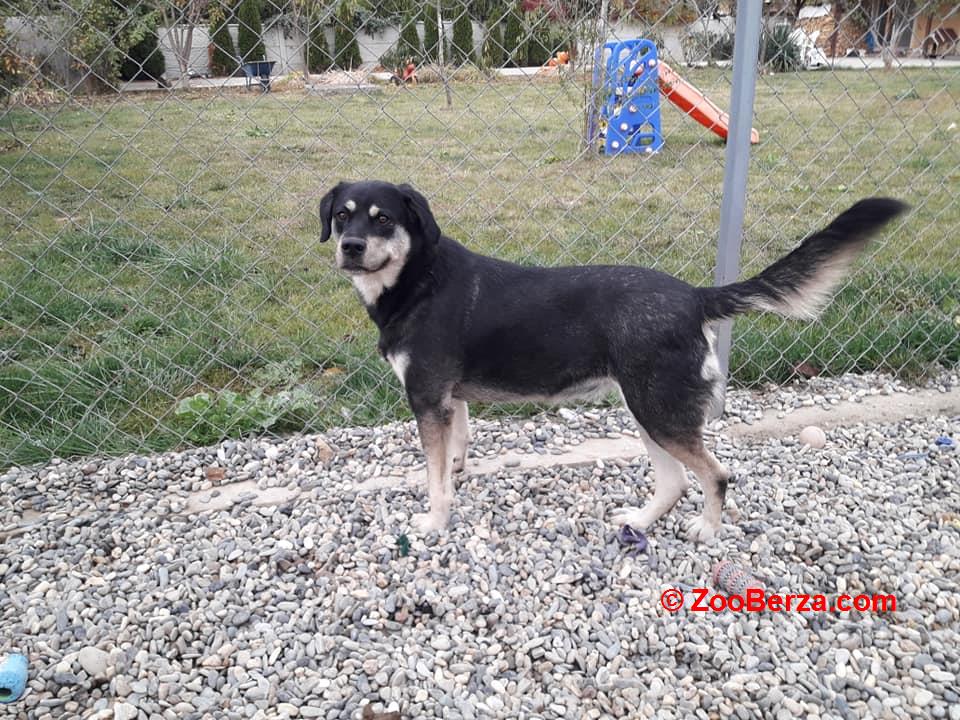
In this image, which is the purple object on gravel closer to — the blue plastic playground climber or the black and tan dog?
the black and tan dog

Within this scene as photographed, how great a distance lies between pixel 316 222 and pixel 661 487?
4.28m

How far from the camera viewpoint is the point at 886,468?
3473 millimetres

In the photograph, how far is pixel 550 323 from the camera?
2.84 meters

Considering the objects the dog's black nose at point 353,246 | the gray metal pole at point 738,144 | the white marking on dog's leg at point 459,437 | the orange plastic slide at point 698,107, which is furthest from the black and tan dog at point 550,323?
the orange plastic slide at point 698,107

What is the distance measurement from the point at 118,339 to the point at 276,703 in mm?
2996

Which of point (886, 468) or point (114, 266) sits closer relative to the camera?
point (886, 468)

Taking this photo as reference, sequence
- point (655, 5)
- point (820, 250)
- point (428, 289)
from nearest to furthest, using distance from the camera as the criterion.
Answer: point (820, 250) < point (428, 289) < point (655, 5)

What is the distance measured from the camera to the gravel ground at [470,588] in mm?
2236

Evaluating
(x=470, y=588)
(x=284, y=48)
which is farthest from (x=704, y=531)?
(x=284, y=48)

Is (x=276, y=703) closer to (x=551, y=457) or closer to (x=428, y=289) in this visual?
(x=428, y=289)

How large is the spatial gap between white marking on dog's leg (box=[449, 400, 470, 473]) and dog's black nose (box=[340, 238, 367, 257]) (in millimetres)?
931

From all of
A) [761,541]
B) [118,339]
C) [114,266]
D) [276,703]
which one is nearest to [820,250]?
[761,541]

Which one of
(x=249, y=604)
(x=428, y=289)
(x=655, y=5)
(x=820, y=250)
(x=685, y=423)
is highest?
(x=655, y=5)

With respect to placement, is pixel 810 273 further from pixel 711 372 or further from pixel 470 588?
pixel 470 588
